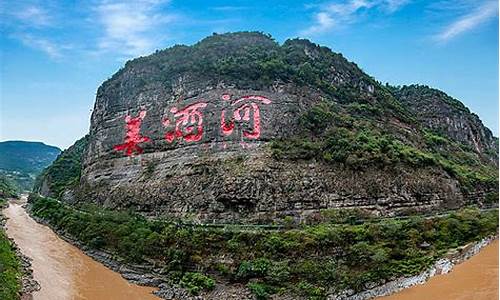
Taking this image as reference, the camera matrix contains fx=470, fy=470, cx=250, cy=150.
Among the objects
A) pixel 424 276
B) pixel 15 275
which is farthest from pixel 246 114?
pixel 15 275

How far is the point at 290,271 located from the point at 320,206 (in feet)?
17.6

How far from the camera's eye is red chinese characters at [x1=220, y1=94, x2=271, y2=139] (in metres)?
24.6

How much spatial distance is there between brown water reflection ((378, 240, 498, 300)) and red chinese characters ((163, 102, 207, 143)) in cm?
1427

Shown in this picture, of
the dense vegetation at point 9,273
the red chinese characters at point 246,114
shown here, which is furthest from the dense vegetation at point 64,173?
the dense vegetation at point 9,273

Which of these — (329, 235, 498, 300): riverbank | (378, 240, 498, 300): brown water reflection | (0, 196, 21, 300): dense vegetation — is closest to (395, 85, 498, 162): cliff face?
(329, 235, 498, 300): riverbank

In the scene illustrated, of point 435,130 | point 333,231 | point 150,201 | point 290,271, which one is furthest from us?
point 435,130

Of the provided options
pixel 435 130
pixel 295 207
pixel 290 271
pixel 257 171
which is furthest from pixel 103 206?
pixel 435 130

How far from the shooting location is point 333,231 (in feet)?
57.7

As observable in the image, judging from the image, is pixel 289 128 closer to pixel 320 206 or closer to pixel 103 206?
pixel 320 206

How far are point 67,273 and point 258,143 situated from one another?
35.2 feet

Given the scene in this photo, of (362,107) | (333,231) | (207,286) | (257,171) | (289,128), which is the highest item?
(362,107)

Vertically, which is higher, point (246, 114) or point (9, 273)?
point (246, 114)

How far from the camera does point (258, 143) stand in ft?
79.0

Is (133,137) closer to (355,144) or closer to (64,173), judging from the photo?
(355,144)
